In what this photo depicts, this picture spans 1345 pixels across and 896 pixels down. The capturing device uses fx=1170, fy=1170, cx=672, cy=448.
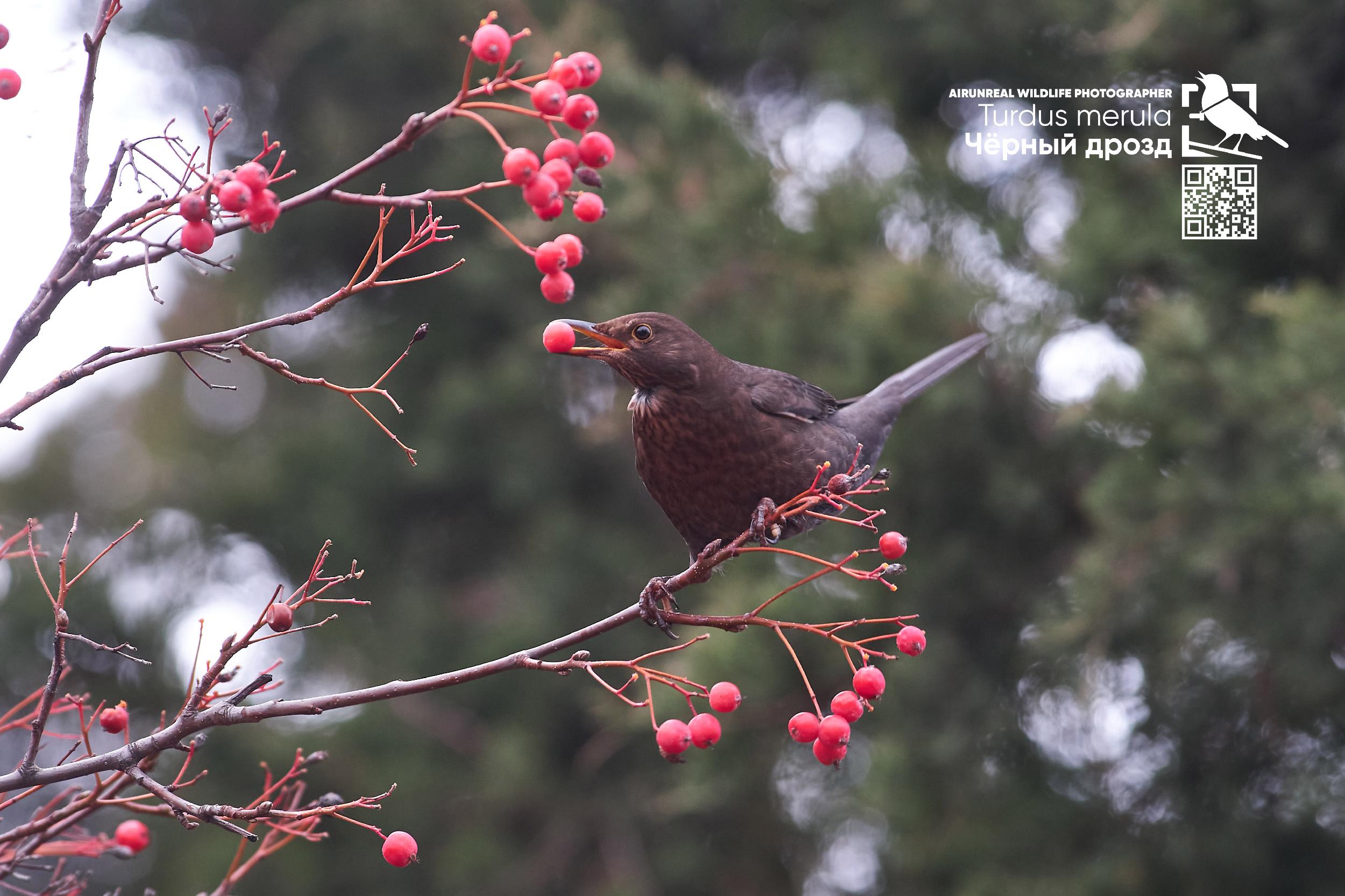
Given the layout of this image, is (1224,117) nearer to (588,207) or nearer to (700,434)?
(700,434)

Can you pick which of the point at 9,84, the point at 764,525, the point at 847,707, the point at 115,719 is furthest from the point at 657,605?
the point at 9,84

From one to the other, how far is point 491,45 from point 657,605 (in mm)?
968

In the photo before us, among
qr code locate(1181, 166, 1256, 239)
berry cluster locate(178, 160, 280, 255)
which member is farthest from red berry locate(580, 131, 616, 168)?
qr code locate(1181, 166, 1256, 239)

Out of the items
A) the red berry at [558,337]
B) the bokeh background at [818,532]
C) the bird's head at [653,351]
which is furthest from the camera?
the bokeh background at [818,532]

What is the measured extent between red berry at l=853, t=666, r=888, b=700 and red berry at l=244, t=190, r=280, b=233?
40.2 inches

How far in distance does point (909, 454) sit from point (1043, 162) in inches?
63.0

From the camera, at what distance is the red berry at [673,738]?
67.4 inches

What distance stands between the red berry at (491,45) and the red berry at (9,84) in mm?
605

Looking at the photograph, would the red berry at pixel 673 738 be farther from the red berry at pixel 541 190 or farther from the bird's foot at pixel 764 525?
the red berry at pixel 541 190

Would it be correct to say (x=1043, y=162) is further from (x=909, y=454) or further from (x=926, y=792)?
(x=926, y=792)

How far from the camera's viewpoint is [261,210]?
1339 mm

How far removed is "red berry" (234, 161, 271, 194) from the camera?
4.42 feet

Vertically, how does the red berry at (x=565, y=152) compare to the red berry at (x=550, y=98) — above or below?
below

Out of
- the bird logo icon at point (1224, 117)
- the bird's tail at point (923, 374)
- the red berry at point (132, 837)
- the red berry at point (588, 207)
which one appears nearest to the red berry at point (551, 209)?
→ the red berry at point (588, 207)
